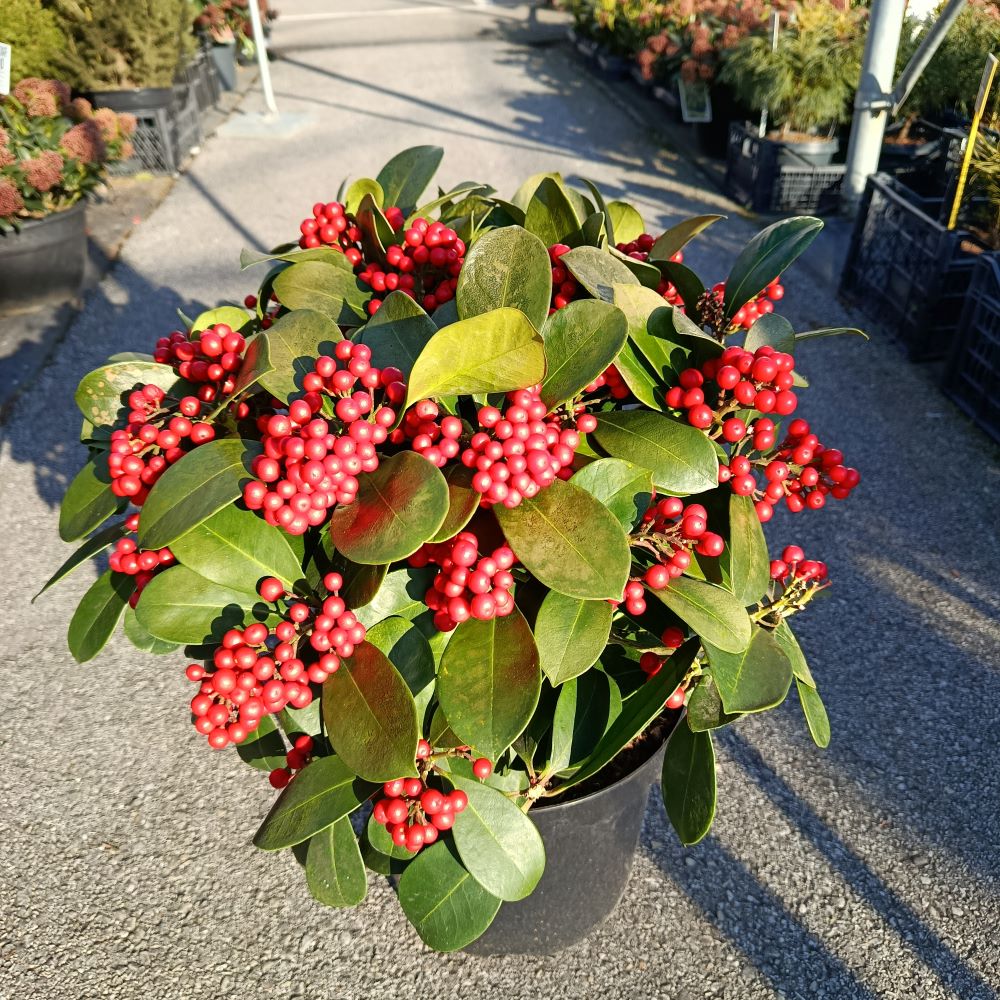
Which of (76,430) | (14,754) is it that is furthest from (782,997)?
(76,430)

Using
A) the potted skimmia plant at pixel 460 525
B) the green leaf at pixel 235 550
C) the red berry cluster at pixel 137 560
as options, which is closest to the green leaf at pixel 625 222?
the potted skimmia plant at pixel 460 525

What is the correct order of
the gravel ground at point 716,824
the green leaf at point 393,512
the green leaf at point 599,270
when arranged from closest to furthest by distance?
the green leaf at point 393,512 < the green leaf at point 599,270 < the gravel ground at point 716,824

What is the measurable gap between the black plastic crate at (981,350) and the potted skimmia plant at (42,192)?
4216 millimetres

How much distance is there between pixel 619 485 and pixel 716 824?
1.31 m

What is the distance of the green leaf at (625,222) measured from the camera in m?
1.64

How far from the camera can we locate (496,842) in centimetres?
131

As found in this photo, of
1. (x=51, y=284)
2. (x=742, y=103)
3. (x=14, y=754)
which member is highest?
(x=742, y=103)

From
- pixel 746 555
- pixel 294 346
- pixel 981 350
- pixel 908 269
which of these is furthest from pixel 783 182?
pixel 294 346

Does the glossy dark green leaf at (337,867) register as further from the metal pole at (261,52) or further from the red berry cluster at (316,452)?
the metal pole at (261,52)

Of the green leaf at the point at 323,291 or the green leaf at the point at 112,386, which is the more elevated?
the green leaf at the point at 323,291

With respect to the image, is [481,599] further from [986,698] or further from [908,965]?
[986,698]

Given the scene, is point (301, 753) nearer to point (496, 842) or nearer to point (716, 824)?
point (496, 842)

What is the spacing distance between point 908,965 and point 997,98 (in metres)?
4.49

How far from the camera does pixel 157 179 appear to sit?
6199 mm
